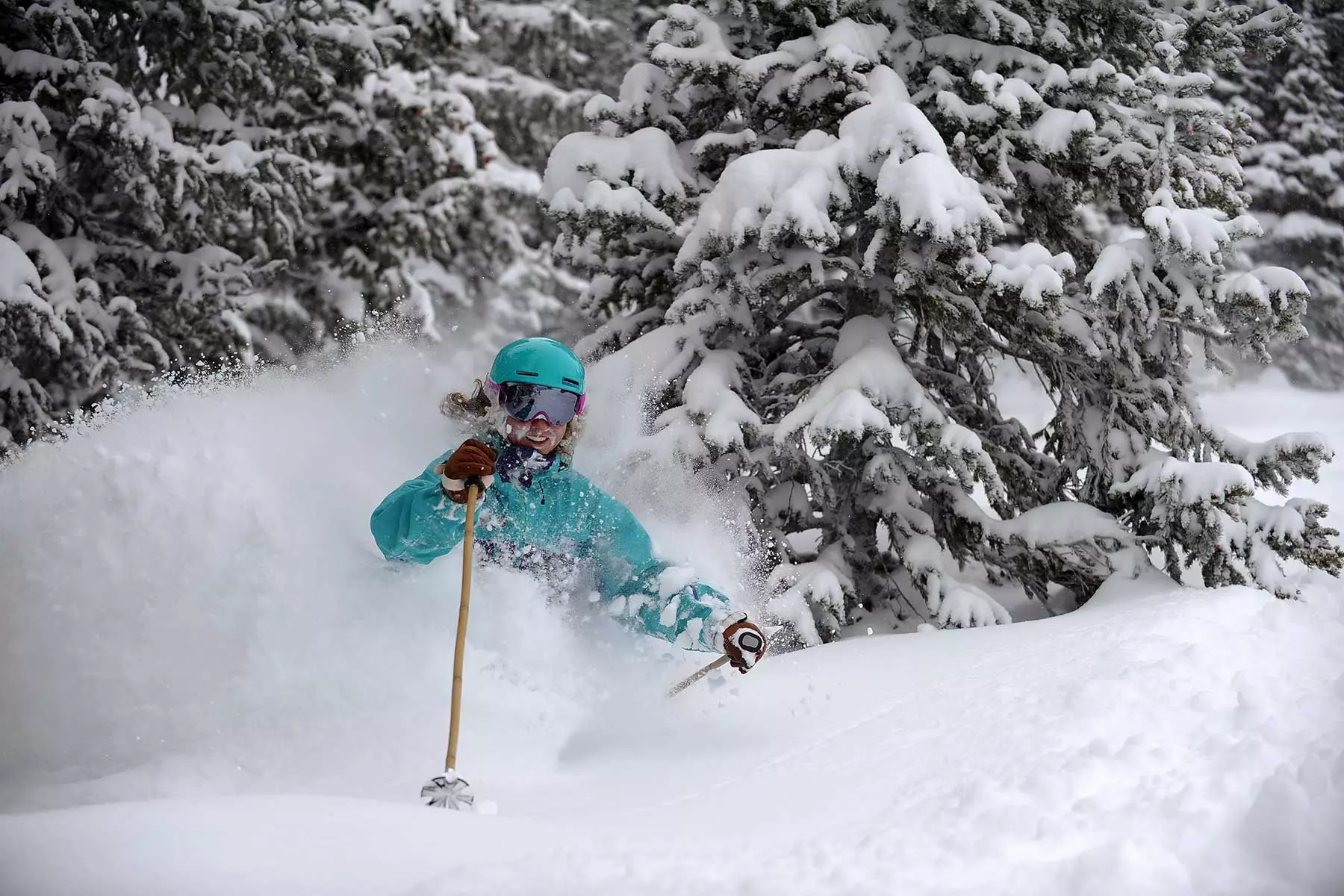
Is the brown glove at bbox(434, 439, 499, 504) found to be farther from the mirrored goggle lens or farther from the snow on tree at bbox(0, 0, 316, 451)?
the snow on tree at bbox(0, 0, 316, 451)

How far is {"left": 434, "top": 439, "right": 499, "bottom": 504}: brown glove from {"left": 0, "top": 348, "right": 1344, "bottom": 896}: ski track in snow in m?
0.60

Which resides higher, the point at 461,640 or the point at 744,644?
the point at 461,640

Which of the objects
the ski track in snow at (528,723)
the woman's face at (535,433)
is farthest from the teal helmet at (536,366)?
the ski track in snow at (528,723)

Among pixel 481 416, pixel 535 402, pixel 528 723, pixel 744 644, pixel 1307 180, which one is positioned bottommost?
pixel 528 723

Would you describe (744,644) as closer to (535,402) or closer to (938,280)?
(535,402)

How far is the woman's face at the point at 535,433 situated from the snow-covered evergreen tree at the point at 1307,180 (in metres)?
16.8

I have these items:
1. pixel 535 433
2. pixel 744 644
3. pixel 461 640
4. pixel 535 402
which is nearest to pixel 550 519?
pixel 535 433

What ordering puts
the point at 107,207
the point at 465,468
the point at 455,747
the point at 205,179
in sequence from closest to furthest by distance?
the point at 455,747, the point at 465,468, the point at 205,179, the point at 107,207

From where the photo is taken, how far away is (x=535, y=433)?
444cm

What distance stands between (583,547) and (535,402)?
765 mm

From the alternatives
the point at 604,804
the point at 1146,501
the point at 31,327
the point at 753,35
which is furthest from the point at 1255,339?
the point at 31,327

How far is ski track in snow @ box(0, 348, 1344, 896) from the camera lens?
7.31 ft

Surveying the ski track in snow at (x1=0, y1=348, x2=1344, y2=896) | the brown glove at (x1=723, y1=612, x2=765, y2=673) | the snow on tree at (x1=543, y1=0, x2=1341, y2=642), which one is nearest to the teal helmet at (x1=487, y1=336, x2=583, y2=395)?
the ski track in snow at (x1=0, y1=348, x2=1344, y2=896)

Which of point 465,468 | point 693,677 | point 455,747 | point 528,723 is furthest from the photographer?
point 693,677
